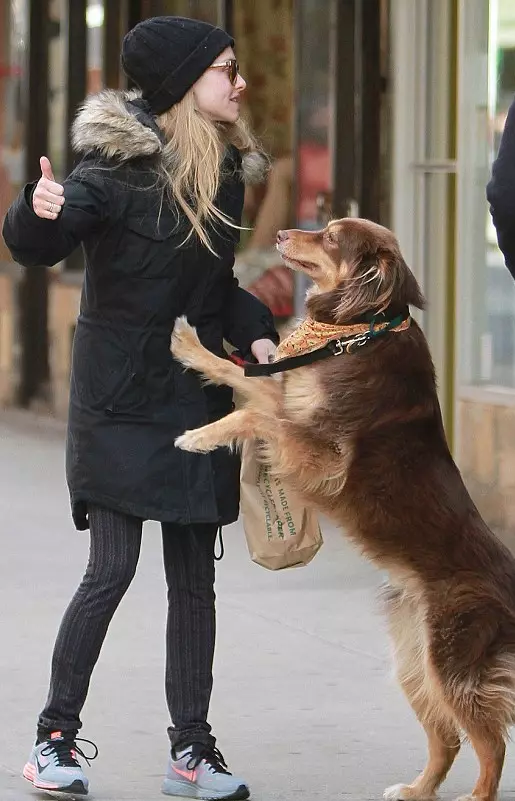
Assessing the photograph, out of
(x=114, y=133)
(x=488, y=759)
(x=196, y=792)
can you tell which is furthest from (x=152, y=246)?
(x=488, y=759)

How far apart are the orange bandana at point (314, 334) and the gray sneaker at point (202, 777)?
1125 mm

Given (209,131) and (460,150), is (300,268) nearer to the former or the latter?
(209,131)

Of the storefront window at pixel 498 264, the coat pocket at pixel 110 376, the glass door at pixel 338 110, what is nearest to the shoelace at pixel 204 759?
the coat pocket at pixel 110 376

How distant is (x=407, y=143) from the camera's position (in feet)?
30.2

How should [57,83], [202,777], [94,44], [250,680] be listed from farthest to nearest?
[57,83]
[94,44]
[250,680]
[202,777]

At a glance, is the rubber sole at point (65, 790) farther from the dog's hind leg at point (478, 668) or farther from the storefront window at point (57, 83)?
the storefront window at point (57, 83)

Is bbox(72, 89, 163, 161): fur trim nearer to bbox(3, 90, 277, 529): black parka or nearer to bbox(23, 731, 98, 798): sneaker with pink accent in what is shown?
bbox(3, 90, 277, 529): black parka

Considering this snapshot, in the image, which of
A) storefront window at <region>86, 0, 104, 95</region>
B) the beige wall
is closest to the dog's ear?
the beige wall

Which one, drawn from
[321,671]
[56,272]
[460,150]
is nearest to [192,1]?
[56,272]

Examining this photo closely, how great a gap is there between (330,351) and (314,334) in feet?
0.23

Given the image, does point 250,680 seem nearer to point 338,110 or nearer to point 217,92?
point 217,92

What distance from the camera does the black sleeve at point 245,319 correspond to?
4.75m

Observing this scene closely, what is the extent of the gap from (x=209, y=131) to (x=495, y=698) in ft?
5.51

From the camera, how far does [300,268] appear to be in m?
4.79
